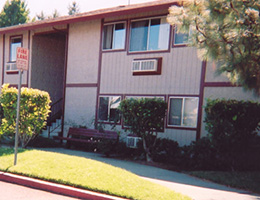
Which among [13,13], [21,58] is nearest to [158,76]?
[21,58]

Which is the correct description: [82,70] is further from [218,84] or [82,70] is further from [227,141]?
[227,141]

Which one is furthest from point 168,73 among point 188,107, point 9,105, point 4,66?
point 4,66

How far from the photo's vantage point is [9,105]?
405 inches

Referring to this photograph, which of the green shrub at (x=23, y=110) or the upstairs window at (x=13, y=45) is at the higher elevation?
the upstairs window at (x=13, y=45)

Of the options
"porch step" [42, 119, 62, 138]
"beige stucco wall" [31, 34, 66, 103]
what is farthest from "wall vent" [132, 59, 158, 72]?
"beige stucco wall" [31, 34, 66, 103]

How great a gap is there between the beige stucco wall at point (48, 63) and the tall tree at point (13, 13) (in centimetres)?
2042

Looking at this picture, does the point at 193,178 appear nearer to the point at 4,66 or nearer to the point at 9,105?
the point at 9,105

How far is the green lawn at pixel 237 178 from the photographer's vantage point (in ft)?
26.2

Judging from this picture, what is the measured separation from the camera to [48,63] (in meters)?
18.9

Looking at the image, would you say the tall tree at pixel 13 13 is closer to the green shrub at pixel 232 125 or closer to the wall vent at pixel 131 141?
the wall vent at pixel 131 141

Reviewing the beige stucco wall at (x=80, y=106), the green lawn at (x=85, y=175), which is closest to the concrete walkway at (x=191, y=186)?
the green lawn at (x=85, y=175)

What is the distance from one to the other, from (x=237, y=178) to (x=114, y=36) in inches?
341

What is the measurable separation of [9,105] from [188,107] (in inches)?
257

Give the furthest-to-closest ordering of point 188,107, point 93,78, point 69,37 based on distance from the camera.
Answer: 1. point 69,37
2. point 93,78
3. point 188,107
